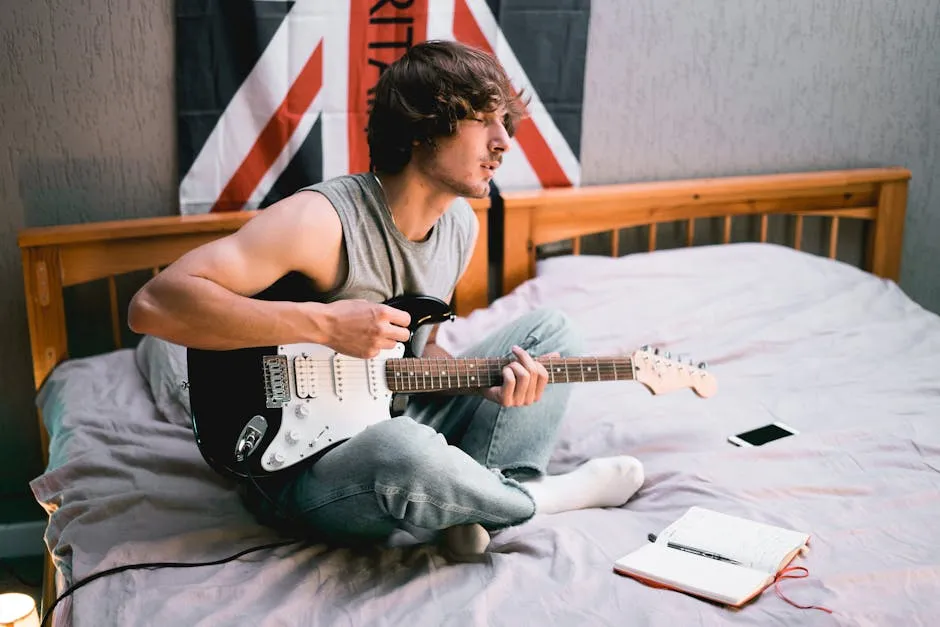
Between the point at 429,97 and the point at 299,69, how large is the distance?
0.76 metres

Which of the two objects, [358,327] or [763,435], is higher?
[358,327]

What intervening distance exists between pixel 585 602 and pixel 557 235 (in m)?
1.30

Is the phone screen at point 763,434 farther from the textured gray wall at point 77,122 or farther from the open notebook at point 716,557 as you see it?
the textured gray wall at point 77,122

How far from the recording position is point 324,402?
4.56ft

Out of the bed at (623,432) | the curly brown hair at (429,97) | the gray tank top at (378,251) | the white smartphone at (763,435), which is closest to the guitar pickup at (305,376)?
the gray tank top at (378,251)

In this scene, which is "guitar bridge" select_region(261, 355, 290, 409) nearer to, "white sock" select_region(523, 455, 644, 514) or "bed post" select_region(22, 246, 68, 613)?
"white sock" select_region(523, 455, 644, 514)

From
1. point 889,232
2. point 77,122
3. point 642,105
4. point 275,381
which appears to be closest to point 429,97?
point 275,381

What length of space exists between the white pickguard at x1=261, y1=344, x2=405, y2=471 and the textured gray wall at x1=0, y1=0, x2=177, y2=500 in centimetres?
92

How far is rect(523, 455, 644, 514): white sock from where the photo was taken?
4.88ft

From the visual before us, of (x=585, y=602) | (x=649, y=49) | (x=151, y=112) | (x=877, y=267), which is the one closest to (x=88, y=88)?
(x=151, y=112)

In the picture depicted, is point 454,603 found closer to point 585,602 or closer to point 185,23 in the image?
point 585,602

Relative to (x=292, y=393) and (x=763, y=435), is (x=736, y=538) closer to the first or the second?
(x=763, y=435)

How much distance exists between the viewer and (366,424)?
1.41 metres

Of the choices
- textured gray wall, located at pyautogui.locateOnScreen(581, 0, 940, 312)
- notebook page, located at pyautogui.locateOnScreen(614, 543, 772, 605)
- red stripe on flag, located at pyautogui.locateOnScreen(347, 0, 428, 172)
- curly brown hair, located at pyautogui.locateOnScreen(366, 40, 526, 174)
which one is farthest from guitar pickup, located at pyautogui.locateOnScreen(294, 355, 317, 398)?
textured gray wall, located at pyautogui.locateOnScreen(581, 0, 940, 312)
